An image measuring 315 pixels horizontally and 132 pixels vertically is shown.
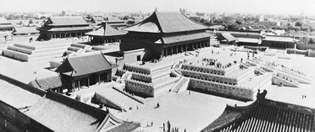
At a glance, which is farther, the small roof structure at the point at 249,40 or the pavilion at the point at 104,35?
the small roof structure at the point at 249,40

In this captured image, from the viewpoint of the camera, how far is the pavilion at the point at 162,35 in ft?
152

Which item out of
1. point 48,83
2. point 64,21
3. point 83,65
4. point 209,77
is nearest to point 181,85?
point 209,77

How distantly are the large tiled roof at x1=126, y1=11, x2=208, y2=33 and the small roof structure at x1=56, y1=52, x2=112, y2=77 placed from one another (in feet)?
39.5

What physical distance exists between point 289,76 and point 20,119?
37.5 meters

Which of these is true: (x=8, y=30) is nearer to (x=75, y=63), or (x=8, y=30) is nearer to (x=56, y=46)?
(x=56, y=46)

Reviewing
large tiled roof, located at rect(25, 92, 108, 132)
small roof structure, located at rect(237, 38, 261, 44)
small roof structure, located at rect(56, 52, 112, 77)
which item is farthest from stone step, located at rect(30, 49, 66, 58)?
small roof structure, located at rect(237, 38, 261, 44)

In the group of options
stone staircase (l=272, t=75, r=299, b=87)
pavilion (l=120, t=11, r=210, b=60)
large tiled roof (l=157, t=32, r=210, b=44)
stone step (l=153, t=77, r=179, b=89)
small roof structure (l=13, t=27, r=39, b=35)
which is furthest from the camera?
small roof structure (l=13, t=27, r=39, b=35)

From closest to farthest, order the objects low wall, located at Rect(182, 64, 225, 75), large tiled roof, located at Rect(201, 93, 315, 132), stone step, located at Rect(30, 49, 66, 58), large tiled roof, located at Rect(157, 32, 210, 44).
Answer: large tiled roof, located at Rect(201, 93, 315, 132), low wall, located at Rect(182, 64, 225, 75), large tiled roof, located at Rect(157, 32, 210, 44), stone step, located at Rect(30, 49, 66, 58)

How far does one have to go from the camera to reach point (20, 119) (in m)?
22.9

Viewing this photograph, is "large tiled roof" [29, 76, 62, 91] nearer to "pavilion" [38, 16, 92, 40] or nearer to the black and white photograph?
the black and white photograph

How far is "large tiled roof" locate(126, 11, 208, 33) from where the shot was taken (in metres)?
47.0

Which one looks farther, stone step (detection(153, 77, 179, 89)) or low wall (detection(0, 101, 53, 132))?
stone step (detection(153, 77, 179, 89))

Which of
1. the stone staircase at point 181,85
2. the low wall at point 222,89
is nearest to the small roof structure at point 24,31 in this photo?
the stone staircase at point 181,85

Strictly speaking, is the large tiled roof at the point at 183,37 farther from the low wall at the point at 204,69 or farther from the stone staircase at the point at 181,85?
the stone staircase at the point at 181,85
